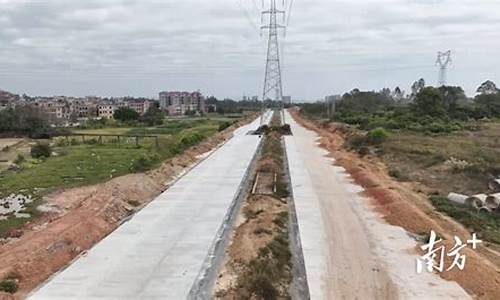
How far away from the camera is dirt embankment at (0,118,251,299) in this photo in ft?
34.1

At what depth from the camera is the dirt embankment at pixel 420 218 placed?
9891 millimetres

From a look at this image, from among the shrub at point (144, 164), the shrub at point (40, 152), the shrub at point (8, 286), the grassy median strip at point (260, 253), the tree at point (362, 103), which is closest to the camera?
the shrub at point (8, 286)

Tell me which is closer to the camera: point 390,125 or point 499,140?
point 499,140

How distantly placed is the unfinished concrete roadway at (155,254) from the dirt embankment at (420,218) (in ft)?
14.4

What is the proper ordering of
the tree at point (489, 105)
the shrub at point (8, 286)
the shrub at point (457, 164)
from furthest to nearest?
the tree at point (489, 105) < the shrub at point (457, 164) < the shrub at point (8, 286)

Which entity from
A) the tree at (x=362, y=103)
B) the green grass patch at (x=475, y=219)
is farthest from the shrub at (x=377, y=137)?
the tree at (x=362, y=103)

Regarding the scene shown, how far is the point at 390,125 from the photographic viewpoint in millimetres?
46406

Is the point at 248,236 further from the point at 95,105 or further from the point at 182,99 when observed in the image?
the point at 182,99

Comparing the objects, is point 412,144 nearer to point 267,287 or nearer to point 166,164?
point 166,164

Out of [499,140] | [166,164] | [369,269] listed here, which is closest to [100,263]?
[369,269]

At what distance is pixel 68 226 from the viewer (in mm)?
13312

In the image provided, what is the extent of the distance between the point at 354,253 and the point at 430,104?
4324 centimetres

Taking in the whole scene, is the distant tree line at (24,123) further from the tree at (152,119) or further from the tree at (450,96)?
the tree at (450,96)

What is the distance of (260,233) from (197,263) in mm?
2469
